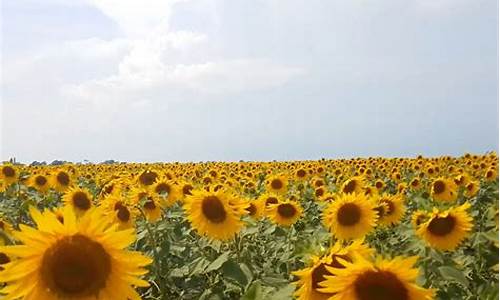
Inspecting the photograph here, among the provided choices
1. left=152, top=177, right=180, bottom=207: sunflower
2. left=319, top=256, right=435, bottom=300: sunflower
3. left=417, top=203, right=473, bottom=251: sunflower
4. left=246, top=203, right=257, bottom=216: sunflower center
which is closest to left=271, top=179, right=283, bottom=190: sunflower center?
left=152, top=177, right=180, bottom=207: sunflower

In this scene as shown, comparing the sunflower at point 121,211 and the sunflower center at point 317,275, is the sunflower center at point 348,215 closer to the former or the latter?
the sunflower at point 121,211

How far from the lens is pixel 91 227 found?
2693 millimetres

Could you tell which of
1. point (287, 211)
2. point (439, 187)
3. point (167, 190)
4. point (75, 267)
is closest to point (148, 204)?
point (167, 190)

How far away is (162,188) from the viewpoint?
9.32 m

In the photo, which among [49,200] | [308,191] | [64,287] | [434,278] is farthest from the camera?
[308,191]

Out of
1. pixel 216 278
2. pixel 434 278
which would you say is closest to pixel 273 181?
pixel 216 278

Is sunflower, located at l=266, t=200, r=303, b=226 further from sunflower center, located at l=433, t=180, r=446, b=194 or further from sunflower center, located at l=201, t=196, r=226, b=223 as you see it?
sunflower center, located at l=433, t=180, r=446, b=194

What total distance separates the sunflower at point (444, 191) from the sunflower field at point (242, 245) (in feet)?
0.07

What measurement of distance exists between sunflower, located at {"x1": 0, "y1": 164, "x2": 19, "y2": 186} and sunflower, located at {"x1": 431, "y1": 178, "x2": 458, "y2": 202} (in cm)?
758

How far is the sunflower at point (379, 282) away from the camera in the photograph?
8.46 feet

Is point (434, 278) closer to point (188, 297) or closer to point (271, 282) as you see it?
point (271, 282)

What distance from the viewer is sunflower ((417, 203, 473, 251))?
20.0 ft

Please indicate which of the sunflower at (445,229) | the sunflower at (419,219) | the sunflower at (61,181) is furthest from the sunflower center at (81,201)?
the sunflower at (445,229)

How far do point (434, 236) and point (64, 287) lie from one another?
4517mm
